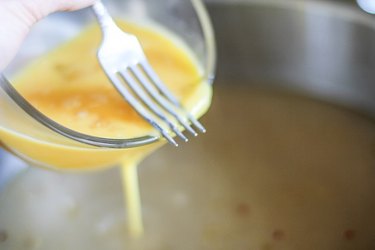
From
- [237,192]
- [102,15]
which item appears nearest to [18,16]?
[102,15]

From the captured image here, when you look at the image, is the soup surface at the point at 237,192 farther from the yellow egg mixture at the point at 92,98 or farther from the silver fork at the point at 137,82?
the silver fork at the point at 137,82

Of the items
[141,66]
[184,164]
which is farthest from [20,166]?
[141,66]

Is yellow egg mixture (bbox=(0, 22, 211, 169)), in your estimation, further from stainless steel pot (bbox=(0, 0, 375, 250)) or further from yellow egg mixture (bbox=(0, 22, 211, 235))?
stainless steel pot (bbox=(0, 0, 375, 250))

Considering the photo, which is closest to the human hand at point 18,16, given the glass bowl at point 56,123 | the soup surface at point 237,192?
the glass bowl at point 56,123

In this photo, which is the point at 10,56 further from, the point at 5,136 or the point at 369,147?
the point at 369,147

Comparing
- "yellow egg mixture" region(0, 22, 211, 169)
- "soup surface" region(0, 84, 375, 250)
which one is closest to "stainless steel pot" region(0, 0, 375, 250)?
"soup surface" region(0, 84, 375, 250)
